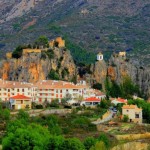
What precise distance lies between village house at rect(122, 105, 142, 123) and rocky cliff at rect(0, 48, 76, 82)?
18040mm

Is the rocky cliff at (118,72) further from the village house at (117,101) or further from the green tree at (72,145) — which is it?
the green tree at (72,145)

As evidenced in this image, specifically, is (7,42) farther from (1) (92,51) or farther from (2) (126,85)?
(2) (126,85)

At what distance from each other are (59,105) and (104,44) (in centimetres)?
7965

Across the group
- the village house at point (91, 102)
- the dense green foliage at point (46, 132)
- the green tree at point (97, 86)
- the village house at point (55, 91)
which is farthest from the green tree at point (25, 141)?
the green tree at point (97, 86)

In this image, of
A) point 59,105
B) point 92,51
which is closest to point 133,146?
point 59,105

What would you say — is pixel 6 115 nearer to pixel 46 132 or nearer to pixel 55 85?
pixel 46 132

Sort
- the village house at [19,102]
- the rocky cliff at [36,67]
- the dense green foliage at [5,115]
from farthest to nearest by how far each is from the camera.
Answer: the rocky cliff at [36,67]
the village house at [19,102]
the dense green foliage at [5,115]

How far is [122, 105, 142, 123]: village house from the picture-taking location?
103m

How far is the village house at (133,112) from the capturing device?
103125mm

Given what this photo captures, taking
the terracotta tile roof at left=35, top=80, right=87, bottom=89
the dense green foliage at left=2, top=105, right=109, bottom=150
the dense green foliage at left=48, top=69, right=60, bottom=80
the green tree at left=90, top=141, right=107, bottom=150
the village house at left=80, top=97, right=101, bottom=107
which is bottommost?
the green tree at left=90, top=141, right=107, bottom=150

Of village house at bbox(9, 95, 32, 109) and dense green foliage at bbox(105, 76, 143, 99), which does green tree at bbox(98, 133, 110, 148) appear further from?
dense green foliage at bbox(105, 76, 143, 99)

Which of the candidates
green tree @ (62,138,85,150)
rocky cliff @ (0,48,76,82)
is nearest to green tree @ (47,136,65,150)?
green tree @ (62,138,85,150)

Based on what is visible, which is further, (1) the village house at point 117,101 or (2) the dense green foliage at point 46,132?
(1) the village house at point 117,101

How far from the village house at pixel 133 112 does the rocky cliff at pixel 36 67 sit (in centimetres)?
1804
